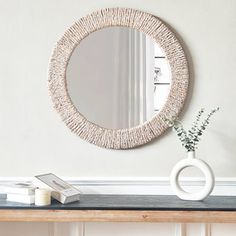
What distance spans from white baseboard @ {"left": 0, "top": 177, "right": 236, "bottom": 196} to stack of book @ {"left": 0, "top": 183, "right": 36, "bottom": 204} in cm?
19

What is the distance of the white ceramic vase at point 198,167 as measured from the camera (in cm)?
201

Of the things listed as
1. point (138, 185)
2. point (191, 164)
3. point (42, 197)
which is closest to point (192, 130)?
point (191, 164)

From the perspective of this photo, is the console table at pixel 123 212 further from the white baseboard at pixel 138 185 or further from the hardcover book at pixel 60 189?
the white baseboard at pixel 138 185

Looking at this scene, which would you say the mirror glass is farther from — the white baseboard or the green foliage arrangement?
the white baseboard

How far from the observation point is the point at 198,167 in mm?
2033

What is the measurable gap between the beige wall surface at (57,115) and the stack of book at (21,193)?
204 millimetres

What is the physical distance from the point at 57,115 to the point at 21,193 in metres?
0.46

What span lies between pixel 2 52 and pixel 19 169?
0.62 metres

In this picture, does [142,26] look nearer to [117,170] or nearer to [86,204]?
[117,170]

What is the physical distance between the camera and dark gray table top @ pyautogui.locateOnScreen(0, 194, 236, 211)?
190 cm

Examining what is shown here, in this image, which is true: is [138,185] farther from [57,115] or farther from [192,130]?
[57,115]

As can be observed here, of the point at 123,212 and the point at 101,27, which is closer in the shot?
the point at 123,212

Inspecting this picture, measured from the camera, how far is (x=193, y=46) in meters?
2.25

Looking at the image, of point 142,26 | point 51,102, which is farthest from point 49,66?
point 142,26
